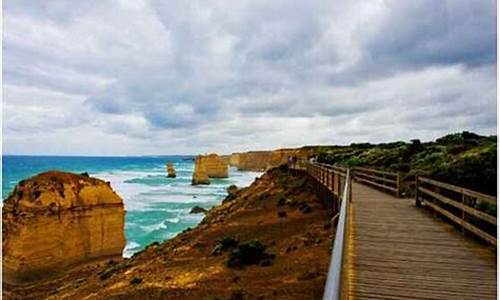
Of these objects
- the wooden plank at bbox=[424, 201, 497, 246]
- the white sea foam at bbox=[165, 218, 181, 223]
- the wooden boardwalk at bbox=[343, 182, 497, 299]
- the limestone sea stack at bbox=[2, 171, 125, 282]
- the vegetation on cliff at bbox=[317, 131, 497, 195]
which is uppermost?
the vegetation on cliff at bbox=[317, 131, 497, 195]

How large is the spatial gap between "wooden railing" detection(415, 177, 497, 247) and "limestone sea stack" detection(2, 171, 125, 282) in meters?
22.5

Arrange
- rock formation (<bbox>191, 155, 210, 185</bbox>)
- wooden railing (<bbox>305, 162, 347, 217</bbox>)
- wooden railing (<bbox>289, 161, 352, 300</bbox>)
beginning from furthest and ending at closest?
rock formation (<bbox>191, 155, 210, 185</bbox>) < wooden railing (<bbox>305, 162, 347, 217</bbox>) < wooden railing (<bbox>289, 161, 352, 300</bbox>)

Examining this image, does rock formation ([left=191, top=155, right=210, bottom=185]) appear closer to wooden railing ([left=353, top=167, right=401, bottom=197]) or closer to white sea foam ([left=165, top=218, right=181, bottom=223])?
white sea foam ([left=165, top=218, right=181, bottom=223])

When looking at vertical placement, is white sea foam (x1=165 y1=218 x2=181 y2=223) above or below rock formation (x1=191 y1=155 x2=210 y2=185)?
below

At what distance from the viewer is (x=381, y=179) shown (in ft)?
64.3

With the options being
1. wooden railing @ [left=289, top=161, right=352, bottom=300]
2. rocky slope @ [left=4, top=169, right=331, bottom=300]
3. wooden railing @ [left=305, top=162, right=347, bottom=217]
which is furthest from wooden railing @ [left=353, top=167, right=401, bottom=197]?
rocky slope @ [left=4, top=169, right=331, bottom=300]

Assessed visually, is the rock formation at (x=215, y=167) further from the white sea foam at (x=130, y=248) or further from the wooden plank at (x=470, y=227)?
the wooden plank at (x=470, y=227)

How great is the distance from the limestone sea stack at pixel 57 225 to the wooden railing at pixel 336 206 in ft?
47.5

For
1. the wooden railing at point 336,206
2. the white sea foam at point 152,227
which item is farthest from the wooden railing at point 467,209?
the white sea foam at point 152,227

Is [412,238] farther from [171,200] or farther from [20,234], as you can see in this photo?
[171,200]

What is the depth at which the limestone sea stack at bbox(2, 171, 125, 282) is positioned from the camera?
90.0 ft

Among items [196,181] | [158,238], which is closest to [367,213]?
[158,238]

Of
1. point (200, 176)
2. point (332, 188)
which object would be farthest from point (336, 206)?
point (200, 176)

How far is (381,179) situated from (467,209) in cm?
1035
